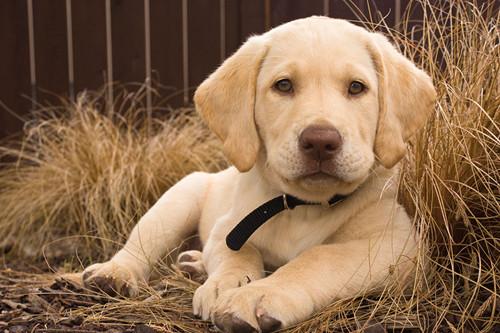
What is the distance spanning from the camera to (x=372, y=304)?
115 inches

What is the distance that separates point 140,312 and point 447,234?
125 centimetres

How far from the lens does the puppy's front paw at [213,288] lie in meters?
2.84

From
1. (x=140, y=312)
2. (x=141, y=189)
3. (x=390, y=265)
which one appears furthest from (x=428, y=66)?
(x=141, y=189)

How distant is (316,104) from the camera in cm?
281

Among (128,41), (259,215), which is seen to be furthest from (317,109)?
(128,41)

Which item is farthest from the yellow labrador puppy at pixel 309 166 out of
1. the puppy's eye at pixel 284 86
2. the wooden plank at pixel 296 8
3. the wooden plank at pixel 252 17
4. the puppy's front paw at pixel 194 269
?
the wooden plank at pixel 252 17

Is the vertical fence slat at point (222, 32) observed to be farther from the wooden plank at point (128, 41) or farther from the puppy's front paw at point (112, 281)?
the puppy's front paw at point (112, 281)

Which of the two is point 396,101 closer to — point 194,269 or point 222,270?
point 222,270

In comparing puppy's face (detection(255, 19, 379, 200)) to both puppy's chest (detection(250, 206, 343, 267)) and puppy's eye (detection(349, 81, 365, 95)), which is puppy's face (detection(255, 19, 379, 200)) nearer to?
puppy's eye (detection(349, 81, 365, 95))

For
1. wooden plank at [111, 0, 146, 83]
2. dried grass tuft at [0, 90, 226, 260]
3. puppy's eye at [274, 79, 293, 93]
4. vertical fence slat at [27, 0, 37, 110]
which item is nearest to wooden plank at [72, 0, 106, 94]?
wooden plank at [111, 0, 146, 83]

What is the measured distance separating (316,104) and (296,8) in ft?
11.6

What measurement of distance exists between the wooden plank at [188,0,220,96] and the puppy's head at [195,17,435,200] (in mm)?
3451

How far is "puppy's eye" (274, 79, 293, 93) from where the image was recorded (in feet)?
9.76

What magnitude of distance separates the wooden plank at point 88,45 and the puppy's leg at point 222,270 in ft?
12.1
